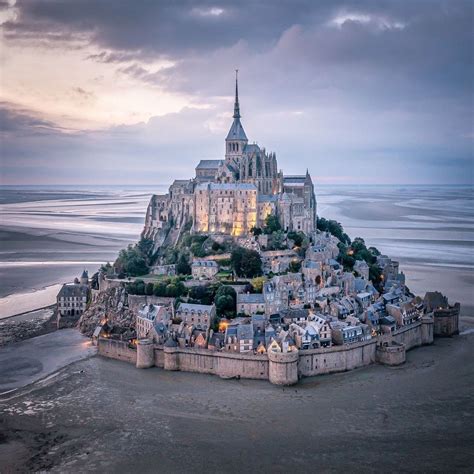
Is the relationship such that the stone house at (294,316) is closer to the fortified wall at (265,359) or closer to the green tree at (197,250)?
the fortified wall at (265,359)

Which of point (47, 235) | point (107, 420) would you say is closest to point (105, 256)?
point (47, 235)

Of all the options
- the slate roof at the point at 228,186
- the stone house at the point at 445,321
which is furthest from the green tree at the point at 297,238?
the stone house at the point at 445,321

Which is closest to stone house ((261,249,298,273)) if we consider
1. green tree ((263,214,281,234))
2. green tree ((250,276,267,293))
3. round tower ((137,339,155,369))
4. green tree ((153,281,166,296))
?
green tree ((250,276,267,293))

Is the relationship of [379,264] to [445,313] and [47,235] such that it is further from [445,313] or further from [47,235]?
[47,235]

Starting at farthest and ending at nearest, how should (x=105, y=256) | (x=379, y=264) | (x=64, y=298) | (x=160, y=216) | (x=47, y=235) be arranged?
1. (x=47, y=235)
2. (x=105, y=256)
3. (x=160, y=216)
4. (x=379, y=264)
5. (x=64, y=298)

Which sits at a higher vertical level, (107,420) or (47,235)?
(47,235)

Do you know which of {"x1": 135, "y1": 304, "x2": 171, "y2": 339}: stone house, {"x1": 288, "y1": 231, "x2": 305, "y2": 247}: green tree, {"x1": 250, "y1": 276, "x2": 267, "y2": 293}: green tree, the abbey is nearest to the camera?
{"x1": 135, "y1": 304, "x2": 171, "y2": 339}: stone house

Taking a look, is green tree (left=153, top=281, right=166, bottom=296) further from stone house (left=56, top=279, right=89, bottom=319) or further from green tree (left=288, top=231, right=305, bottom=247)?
green tree (left=288, top=231, right=305, bottom=247)
